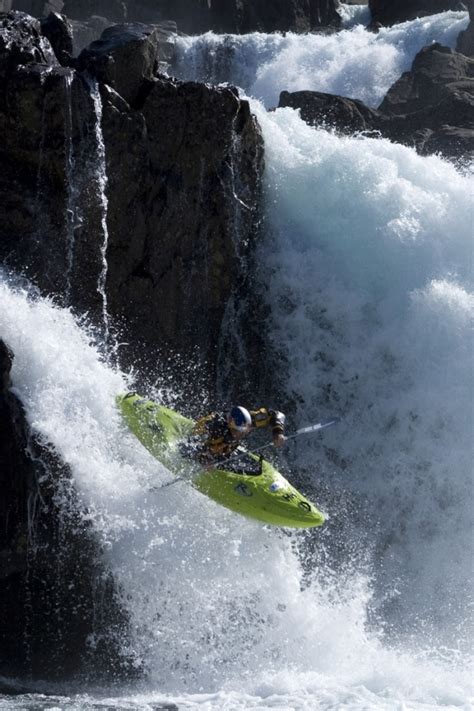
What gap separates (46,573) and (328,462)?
4.11m

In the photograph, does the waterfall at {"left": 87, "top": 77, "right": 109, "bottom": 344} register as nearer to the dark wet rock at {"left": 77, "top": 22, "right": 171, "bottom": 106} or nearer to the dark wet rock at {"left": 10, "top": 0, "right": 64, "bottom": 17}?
the dark wet rock at {"left": 77, "top": 22, "right": 171, "bottom": 106}

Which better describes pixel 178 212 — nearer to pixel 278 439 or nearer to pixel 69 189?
pixel 69 189

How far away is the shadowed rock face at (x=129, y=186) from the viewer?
12.0 meters

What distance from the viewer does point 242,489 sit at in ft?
34.9

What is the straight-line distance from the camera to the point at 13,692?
32.4 ft

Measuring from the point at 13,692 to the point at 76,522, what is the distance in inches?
69.7

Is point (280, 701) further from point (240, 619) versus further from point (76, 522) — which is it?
point (76, 522)

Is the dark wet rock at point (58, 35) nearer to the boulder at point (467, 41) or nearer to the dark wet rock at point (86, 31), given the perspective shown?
the boulder at point (467, 41)

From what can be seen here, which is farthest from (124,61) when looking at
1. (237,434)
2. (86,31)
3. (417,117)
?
(86,31)

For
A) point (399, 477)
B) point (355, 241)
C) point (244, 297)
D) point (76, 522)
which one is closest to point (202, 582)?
point (76, 522)

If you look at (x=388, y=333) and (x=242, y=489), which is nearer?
(x=242, y=489)

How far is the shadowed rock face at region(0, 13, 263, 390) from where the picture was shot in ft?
39.4

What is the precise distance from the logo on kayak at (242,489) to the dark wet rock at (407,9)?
25928mm

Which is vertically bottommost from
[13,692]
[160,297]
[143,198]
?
[13,692]
